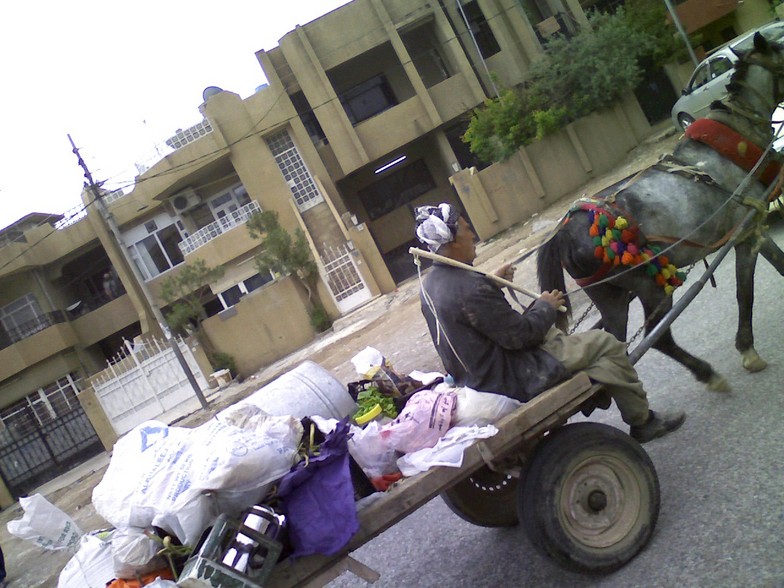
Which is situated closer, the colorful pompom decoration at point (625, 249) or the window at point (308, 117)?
the colorful pompom decoration at point (625, 249)

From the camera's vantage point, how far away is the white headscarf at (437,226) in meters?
3.43

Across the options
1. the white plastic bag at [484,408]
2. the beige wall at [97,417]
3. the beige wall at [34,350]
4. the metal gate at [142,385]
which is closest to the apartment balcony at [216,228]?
the metal gate at [142,385]

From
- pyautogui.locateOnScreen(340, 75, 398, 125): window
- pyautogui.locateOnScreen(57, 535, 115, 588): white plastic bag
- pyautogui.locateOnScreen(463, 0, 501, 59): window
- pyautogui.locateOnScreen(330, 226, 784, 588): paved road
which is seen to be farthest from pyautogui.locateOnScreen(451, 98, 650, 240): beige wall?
pyautogui.locateOnScreen(57, 535, 115, 588): white plastic bag

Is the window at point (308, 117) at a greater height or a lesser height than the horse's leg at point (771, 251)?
greater

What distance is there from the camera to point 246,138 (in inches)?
912

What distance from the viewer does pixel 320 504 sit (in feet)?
9.30

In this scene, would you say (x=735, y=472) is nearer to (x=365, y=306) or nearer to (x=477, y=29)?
(x=365, y=306)

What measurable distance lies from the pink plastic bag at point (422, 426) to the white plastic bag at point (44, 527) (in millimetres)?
1694

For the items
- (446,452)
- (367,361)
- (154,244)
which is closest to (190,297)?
(154,244)

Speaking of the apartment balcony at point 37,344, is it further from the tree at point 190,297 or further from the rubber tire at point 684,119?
the rubber tire at point 684,119

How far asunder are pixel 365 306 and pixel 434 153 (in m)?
8.90

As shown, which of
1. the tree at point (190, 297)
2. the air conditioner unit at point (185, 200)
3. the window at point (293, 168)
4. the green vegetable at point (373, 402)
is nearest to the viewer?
the green vegetable at point (373, 402)

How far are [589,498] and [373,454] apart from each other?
1092mm

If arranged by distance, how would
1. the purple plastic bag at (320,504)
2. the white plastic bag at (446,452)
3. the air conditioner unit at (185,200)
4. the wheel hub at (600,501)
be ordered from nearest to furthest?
the purple plastic bag at (320,504), the white plastic bag at (446,452), the wheel hub at (600,501), the air conditioner unit at (185,200)
